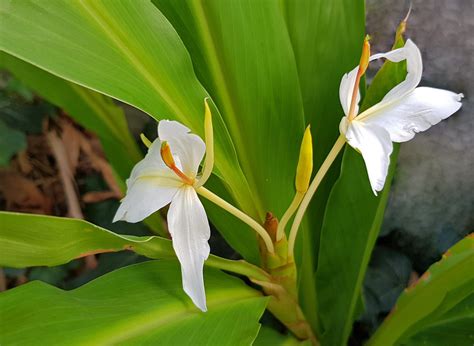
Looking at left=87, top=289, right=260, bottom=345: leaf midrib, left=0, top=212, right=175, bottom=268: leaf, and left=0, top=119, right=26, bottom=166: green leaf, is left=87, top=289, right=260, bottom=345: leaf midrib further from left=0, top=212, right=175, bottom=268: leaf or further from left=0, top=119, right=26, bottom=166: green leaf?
left=0, top=119, right=26, bottom=166: green leaf

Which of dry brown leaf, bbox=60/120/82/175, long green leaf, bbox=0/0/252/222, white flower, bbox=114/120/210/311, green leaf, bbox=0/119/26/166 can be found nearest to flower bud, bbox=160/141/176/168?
white flower, bbox=114/120/210/311

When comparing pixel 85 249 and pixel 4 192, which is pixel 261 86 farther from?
pixel 4 192

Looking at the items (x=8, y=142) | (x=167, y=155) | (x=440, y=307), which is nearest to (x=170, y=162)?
(x=167, y=155)

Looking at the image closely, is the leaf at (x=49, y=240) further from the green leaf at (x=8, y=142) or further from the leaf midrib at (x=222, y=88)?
the green leaf at (x=8, y=142)

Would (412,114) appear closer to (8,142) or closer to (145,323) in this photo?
(145,323)

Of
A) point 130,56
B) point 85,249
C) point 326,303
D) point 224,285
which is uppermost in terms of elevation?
point 130,56

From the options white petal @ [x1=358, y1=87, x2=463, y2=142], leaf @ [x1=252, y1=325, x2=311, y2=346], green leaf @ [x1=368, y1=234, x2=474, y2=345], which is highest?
white petal @ [x1=358, y1=87, x2=463, y2=142]

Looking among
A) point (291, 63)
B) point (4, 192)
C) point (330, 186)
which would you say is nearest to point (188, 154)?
point (291, 63)
